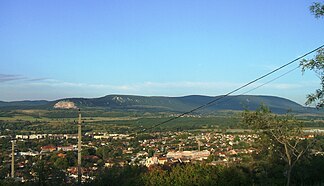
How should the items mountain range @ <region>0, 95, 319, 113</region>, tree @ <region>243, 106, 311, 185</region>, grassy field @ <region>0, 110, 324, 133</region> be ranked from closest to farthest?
1. tree @ <region>243, 106, 311, 185</region>
2. grassy field @ <region>0, 110, 324, 133</region>
3. mountain range @ <region>0, 95, 319, 113</region>

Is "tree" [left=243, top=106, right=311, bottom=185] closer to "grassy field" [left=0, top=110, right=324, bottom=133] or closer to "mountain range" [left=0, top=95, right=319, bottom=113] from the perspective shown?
"grassy field" [left=0, top=110, right=324, bottom=133]

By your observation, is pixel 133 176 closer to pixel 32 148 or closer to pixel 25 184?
pixel 25 184

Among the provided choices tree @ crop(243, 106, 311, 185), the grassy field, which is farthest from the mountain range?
tree @ crop(243, 106, 311, 185)

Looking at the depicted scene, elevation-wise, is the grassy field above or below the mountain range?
below

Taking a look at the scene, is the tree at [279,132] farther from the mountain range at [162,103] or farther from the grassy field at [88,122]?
the mountain range at [162,103]

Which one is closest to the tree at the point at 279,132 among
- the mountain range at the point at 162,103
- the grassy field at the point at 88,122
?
the grassy field at the point at 88,122

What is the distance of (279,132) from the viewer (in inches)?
485

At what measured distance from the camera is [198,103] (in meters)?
132

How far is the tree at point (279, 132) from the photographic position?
12.1 metres

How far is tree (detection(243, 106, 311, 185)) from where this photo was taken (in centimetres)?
1206

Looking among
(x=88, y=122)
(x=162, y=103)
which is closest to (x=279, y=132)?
(x=88, y=122)

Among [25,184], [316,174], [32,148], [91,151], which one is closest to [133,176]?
[25,184]

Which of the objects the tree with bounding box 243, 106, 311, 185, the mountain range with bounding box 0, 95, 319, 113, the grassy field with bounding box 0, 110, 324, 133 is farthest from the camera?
the mountain range with bounding box 0, 95, 319, 113

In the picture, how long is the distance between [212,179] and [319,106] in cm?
535
